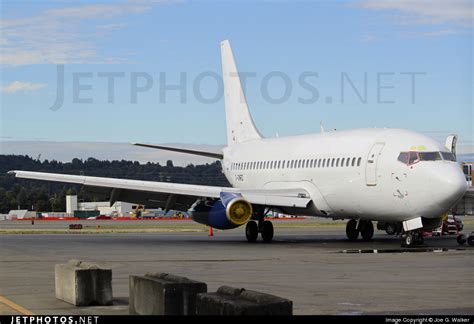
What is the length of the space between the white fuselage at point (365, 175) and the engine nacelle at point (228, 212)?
2.92m

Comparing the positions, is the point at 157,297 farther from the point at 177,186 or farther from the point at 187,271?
the point at 177,186

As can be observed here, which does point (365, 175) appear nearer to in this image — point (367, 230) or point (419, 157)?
point (419, 157)

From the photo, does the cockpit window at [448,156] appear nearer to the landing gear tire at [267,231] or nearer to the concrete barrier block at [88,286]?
the landing gear tire at [267,231]

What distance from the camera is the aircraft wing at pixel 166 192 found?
34.2 metres

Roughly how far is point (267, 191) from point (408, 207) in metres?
7.40

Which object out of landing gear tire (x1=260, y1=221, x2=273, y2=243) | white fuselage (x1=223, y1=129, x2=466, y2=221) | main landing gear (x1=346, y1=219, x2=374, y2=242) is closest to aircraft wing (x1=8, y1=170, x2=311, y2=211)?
white fuselage (x1=223, y1=129, x2=466, y2=221)

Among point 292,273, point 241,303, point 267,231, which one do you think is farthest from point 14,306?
point 267,231

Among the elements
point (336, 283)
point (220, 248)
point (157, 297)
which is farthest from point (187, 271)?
point (220, 248)

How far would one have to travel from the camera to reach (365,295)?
617 inches

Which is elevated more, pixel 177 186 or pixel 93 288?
pixel 177 186

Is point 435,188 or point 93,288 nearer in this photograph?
point 93,288

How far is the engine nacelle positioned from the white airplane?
0.12ft

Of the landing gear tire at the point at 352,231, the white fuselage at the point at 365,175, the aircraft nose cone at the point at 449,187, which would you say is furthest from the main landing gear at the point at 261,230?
the aircraft nose cone at the point at 449,187

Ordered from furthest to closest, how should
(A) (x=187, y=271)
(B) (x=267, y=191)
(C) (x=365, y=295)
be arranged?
(B) (x=267, y=191)
(A) (x=187, y=271)
(C) (x=365, y=295)
